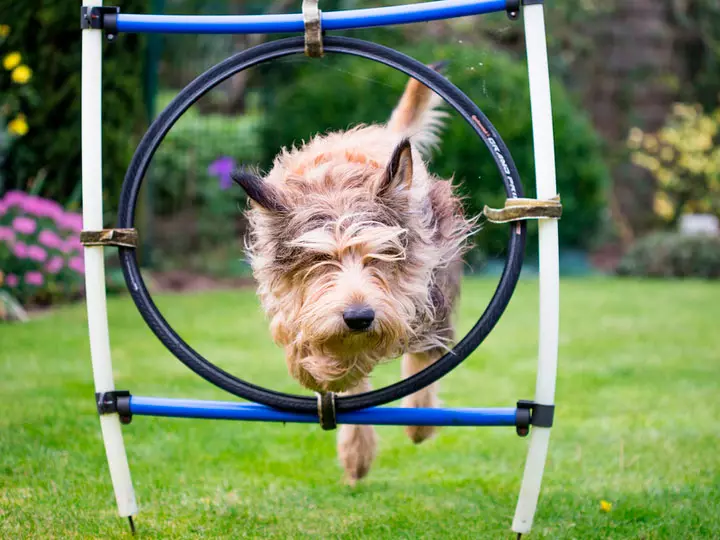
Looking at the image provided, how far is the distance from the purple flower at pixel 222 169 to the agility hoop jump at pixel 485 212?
657 cm

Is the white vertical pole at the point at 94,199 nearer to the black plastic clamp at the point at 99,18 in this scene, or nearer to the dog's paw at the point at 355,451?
the black plastic clamp at the point at 99,18

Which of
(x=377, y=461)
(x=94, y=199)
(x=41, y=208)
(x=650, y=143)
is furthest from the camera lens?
(x=650, y=143)

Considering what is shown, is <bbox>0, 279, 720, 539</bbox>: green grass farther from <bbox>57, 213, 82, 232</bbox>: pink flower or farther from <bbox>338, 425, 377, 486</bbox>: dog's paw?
<bbox>57, 213, 82, 232</bbox>: pink flower

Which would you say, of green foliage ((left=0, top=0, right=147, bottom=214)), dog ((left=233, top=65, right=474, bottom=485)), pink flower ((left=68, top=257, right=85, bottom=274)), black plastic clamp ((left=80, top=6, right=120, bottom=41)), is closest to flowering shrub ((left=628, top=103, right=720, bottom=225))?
green foliage ((left=0, top=0, right=147, bottom=214))

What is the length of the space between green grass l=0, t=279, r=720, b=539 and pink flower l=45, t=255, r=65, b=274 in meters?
0.49

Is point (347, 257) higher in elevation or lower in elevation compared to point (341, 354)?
higher

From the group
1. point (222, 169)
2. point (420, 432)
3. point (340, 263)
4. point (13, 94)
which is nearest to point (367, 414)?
point (340, 263)

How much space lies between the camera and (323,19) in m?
3.07

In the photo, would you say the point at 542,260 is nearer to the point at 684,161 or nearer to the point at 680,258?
the point at 680,258

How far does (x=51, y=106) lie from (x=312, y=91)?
358 centimetres

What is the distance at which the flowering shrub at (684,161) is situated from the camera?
43.1ft

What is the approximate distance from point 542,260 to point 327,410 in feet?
2.74

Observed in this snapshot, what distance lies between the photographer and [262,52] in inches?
121

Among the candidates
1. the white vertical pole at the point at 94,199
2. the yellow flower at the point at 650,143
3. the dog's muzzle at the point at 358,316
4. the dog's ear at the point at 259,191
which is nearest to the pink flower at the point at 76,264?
the white vertical pole at the point at 94,199
